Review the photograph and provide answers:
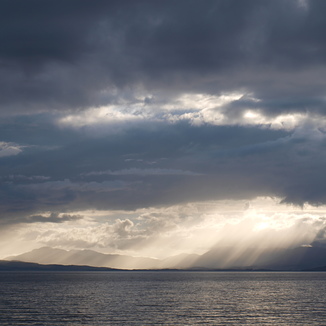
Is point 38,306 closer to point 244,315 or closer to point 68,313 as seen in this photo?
point 68,313

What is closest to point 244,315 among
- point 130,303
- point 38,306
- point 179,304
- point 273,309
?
point 273,309

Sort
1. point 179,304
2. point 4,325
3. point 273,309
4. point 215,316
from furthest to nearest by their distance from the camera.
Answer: point 179,304
point 273,309
point 215,316
point 4,325

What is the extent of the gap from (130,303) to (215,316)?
107 feet

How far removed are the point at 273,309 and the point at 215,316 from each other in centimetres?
2233

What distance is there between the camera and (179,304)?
119875 mm

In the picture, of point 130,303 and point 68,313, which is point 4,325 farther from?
point 130,303

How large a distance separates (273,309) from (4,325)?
6435 cm

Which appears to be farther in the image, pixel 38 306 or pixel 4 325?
pixel 38 306

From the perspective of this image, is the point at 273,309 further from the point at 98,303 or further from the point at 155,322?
the point at 98,303

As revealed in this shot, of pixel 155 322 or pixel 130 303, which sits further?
pixel 130 303

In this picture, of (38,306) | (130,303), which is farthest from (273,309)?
(38,306)

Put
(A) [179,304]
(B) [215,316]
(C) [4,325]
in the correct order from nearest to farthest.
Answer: (C) [4,325]
(B) [215,316]
(A) [179,304]

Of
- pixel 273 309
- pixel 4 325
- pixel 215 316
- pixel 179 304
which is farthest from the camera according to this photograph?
pixel 179 304

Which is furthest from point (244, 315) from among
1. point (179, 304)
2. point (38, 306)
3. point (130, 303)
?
point (38, 306)
